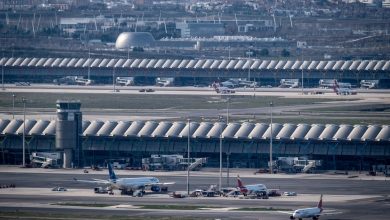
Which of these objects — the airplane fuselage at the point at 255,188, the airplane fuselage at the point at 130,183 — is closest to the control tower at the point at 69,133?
the airplane fuselage at the point at 130,183

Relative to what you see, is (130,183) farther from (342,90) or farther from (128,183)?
(342,90)

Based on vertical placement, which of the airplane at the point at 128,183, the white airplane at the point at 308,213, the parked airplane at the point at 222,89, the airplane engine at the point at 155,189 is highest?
the white airplane at the point at 308,213

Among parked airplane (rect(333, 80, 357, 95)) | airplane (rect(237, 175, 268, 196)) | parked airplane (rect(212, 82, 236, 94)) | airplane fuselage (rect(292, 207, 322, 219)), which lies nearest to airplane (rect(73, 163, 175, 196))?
airplane (rect(237, 175, 268, 196))

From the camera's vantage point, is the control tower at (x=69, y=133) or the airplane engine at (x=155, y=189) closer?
the airplane engine at (x=155, y=189)

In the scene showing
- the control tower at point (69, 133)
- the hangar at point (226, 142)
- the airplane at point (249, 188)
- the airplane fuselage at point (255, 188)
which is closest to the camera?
the airplane at point (249, 188)

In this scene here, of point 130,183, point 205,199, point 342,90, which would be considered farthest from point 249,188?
point 342,90

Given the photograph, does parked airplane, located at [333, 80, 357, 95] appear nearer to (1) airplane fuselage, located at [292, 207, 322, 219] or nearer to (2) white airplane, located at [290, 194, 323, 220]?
(2) white airplane, located at [290, 194, 323, 220]

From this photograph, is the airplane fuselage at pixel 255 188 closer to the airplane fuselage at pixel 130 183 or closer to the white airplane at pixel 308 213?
the airplane fuselage at pixel 130 183
